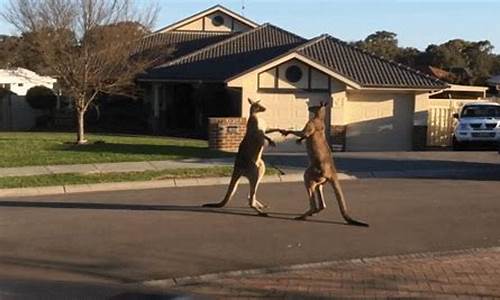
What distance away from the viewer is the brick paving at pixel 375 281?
22.7 ft

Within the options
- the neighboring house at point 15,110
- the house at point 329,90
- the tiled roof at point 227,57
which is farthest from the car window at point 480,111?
the neighboring house at point 15,110

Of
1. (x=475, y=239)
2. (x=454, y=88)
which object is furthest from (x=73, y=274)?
(x=454, y=88)

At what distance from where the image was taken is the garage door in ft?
103

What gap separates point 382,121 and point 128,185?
17.8m

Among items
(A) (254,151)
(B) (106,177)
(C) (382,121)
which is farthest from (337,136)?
(A) (254,151)

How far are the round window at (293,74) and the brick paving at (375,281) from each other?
878 inches

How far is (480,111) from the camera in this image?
2836 centimetres

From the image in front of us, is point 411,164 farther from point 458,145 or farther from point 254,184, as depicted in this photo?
point 458,145

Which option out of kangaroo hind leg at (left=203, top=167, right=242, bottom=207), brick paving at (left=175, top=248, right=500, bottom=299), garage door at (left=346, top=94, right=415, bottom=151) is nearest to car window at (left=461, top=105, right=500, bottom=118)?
garage door at (left=346, top=94, right=415, bottom=151)

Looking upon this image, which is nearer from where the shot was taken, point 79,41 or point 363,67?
point 79,41

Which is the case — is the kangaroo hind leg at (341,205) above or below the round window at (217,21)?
below

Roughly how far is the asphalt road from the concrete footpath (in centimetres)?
77

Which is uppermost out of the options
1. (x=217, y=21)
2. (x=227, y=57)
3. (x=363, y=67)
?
(x=217, y=21)

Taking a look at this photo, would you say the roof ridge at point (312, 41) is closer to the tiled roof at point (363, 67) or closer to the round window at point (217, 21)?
the tiled roof at point (363, 67)
